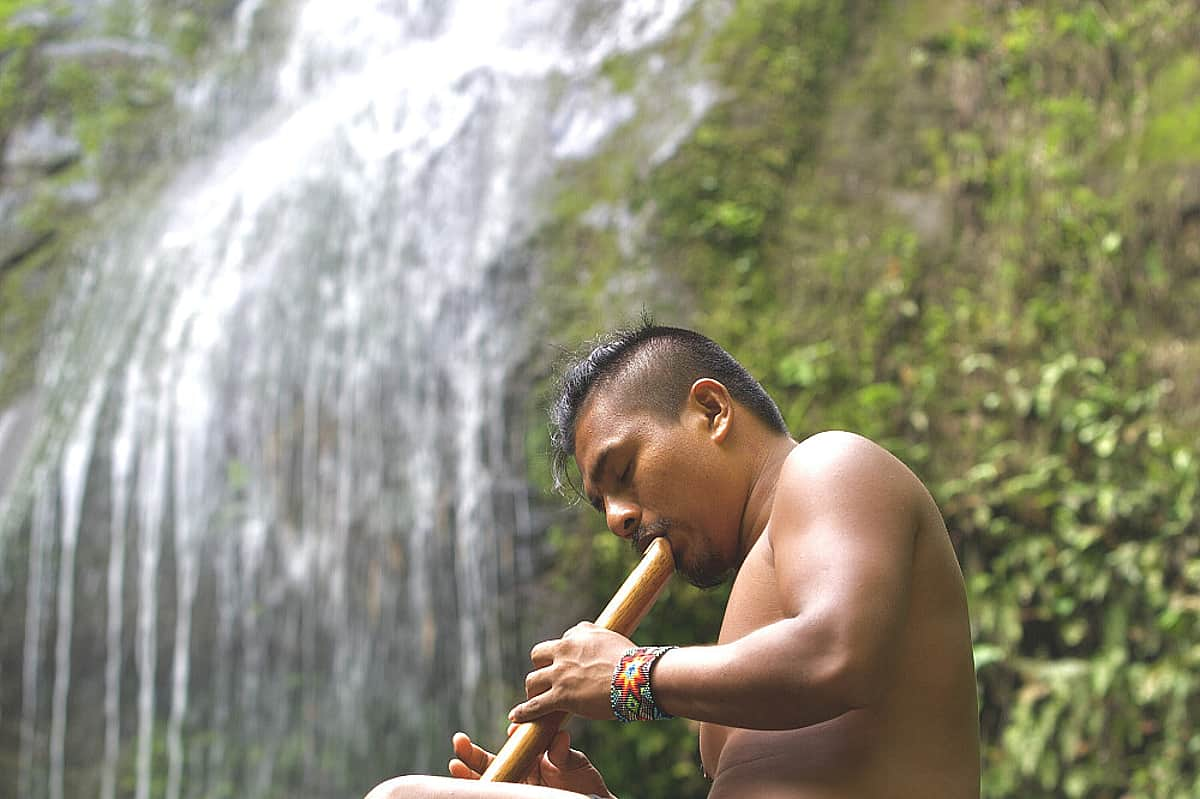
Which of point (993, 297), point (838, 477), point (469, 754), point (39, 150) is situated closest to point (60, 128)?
point (39, 150)

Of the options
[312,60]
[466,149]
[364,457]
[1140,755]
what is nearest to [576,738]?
[364,457]

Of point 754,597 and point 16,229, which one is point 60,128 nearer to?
point 16,229

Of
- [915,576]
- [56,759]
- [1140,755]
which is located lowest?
[1140,755]

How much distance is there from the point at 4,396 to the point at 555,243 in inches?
157

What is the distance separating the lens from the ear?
2.16 metres

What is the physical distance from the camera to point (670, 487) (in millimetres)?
2139

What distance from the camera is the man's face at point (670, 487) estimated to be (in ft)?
7.03

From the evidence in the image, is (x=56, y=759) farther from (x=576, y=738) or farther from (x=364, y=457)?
(x=576, y=738)

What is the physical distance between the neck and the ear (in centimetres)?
7

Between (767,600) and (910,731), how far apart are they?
28cm

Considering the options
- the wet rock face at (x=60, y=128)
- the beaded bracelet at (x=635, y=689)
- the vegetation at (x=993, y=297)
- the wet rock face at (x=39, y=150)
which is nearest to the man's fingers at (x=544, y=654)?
the beaded bracelet at (x=635, y=689)

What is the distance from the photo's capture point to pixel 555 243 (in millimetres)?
8086

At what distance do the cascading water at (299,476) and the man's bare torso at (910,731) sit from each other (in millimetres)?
5461

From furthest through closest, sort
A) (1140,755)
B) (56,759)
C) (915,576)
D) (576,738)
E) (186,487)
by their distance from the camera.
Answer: (186,487)
(56,759)
(576,738)
(1140,755)
(915,576)
